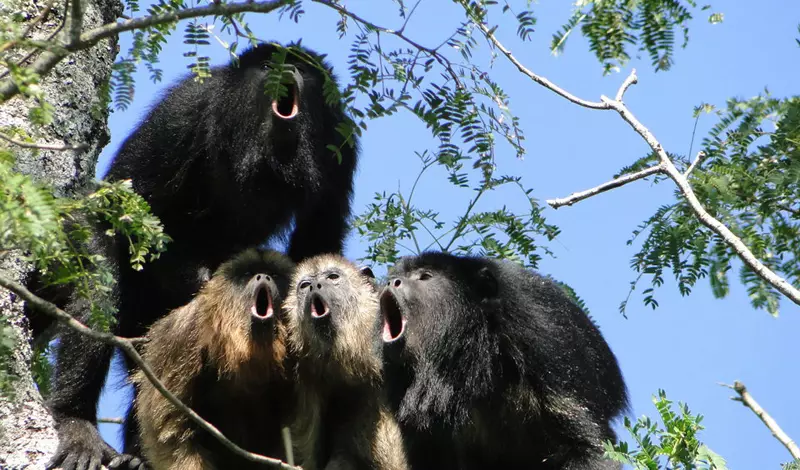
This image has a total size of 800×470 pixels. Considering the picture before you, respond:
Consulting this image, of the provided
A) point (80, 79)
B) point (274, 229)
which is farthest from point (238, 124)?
point (80, 79)

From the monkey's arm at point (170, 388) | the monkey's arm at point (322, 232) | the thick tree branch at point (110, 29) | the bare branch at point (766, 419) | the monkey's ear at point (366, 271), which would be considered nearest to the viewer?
the thick tree branch at point (110, 29)

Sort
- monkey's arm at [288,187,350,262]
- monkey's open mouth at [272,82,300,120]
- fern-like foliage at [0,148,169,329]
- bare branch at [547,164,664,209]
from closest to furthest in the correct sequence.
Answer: fern-like foliage at [0,148,169,329]
bare branch at [547,164,664,209]
monkey's open mouth at [272,82,300,120]
monkey's arm at [288,187,350,262]

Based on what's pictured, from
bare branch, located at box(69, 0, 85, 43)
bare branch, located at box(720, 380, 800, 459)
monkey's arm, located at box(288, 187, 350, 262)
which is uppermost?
monkey's arm, located at box(288, 187, 350, 262)

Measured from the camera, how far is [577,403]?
416cm

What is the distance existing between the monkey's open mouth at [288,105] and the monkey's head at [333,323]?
0.76m

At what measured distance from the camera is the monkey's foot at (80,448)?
13.3ft

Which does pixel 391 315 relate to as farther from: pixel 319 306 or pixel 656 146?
pixel 656 146

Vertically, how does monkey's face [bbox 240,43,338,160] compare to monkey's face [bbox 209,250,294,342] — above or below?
above

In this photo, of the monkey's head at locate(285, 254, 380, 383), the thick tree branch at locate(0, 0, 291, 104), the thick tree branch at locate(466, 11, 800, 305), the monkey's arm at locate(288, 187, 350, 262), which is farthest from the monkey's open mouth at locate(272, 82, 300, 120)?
the thick tree branch at locate(0, 0, 291, 104)

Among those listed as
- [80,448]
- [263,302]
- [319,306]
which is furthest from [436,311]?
[80,448]

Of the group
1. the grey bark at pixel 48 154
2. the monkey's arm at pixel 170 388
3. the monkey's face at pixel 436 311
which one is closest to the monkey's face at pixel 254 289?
the monkey's arm at pixel 170 388

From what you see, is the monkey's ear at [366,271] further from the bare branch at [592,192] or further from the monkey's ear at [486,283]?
the bare branch at [592,192]

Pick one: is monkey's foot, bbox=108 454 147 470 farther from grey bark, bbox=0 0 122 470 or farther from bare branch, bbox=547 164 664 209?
bare branch, bbox=547 164 664 209

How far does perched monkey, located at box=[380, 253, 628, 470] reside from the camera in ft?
13.8
